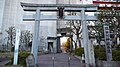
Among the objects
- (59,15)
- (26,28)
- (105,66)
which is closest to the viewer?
(105,66)

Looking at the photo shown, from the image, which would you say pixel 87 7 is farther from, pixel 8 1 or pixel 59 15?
pixel 8 1

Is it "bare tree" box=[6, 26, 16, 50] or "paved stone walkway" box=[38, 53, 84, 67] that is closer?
"paved stone walkway" box=[38, 53, 84, 67]

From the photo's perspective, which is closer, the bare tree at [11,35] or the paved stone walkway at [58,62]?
the paved stone walkway at [58,62]

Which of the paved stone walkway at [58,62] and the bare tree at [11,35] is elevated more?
the bare tree at [11,35]

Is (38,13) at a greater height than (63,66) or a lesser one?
greater

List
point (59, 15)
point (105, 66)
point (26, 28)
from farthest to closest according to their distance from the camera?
point (26, 28) → point (59, 15) → point (105, 66)

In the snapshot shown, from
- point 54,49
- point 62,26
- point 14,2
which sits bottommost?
point 54,49

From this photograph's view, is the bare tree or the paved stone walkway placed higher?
the bare tree

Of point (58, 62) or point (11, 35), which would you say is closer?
point (58, 62)

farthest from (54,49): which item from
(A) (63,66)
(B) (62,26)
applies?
(A) (63,66)

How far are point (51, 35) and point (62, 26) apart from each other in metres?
4.23

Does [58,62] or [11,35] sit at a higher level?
[11,35]

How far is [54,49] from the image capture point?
40031mm

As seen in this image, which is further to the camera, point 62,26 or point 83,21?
point 62,26
